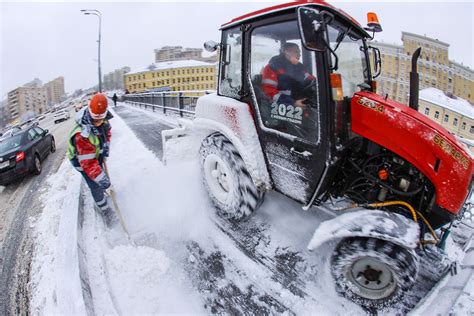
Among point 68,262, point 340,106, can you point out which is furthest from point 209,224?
point 340,106

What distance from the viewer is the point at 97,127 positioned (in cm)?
356

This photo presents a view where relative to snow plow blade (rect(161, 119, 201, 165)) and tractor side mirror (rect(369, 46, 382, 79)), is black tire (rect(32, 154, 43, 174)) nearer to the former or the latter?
snow plow blade (rect(161, 119, 201, 165))

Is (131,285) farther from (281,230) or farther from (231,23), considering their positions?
(231,23)

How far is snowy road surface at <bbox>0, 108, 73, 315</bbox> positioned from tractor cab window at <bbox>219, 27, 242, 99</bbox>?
3.04m

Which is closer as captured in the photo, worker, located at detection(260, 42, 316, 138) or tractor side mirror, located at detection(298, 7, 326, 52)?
tractor side mirror, located at detection(298, 7, 326, 52)

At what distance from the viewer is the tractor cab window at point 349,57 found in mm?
2383

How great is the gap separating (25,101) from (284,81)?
464 feet

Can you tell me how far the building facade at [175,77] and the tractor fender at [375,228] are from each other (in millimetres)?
65688

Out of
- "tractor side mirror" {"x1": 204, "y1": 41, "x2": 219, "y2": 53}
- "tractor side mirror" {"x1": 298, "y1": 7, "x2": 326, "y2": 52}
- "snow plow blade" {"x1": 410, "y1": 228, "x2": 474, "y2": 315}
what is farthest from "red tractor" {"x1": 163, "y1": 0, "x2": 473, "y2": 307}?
"tractor side mirror" {"x1": 204, "y1": 41, "x2": 219, "y2": 53}

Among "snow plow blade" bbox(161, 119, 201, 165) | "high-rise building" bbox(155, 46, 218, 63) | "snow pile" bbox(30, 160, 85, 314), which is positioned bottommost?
"snow pile" bbox(30, 160, 85, 314)

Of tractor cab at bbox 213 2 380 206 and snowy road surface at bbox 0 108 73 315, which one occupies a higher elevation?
tractor cab at bbox 213 2 380 206

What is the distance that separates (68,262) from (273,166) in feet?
7.25

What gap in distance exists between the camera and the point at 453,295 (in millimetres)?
1950

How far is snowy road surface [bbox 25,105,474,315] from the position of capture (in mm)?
2350
